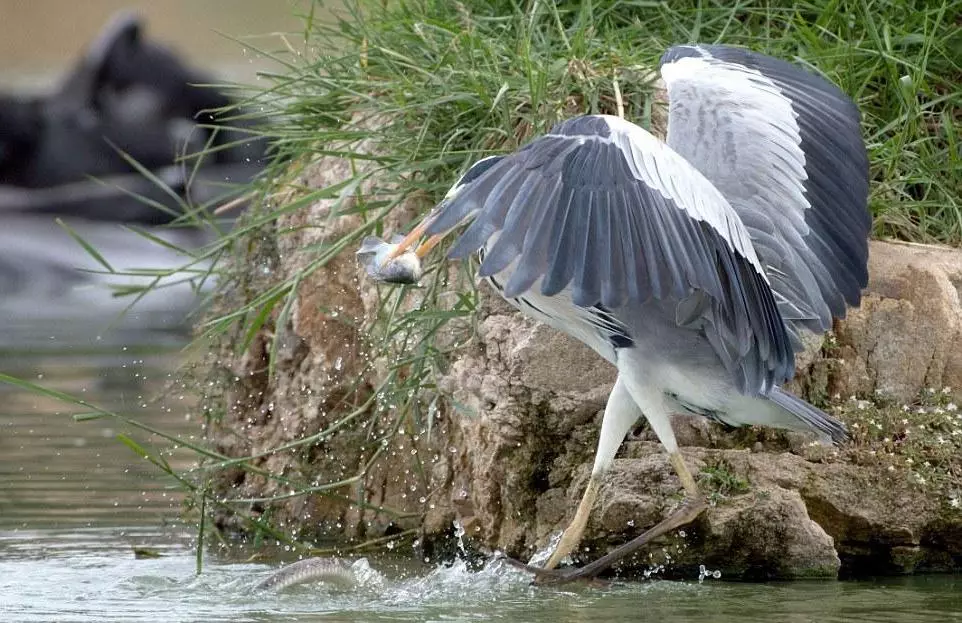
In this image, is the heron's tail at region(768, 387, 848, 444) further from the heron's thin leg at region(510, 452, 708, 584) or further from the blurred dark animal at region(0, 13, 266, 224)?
the blurred dark animal at region(0, 13, 266, 224)

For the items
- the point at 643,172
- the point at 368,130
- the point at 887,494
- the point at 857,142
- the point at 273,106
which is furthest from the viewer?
the point at 273,106

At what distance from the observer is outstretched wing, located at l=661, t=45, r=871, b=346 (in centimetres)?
471

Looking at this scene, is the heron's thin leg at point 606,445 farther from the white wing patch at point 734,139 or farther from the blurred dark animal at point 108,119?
the blurred dark animal at point 108,119

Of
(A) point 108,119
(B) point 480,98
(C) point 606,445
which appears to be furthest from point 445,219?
(A) point 108,119

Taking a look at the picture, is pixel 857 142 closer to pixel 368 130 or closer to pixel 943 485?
pixel 943 485

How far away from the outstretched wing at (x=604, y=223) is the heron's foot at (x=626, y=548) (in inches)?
21.5

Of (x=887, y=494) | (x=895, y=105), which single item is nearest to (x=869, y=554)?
(x=887, y=494)

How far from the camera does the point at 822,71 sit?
19.3 ft

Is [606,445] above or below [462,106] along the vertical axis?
below

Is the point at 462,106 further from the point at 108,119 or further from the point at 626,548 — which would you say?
the point at 108,119

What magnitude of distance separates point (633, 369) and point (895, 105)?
221 cm

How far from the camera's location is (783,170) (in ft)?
15.9

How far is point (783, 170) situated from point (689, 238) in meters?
1.03

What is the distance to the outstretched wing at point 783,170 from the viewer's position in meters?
4.71
